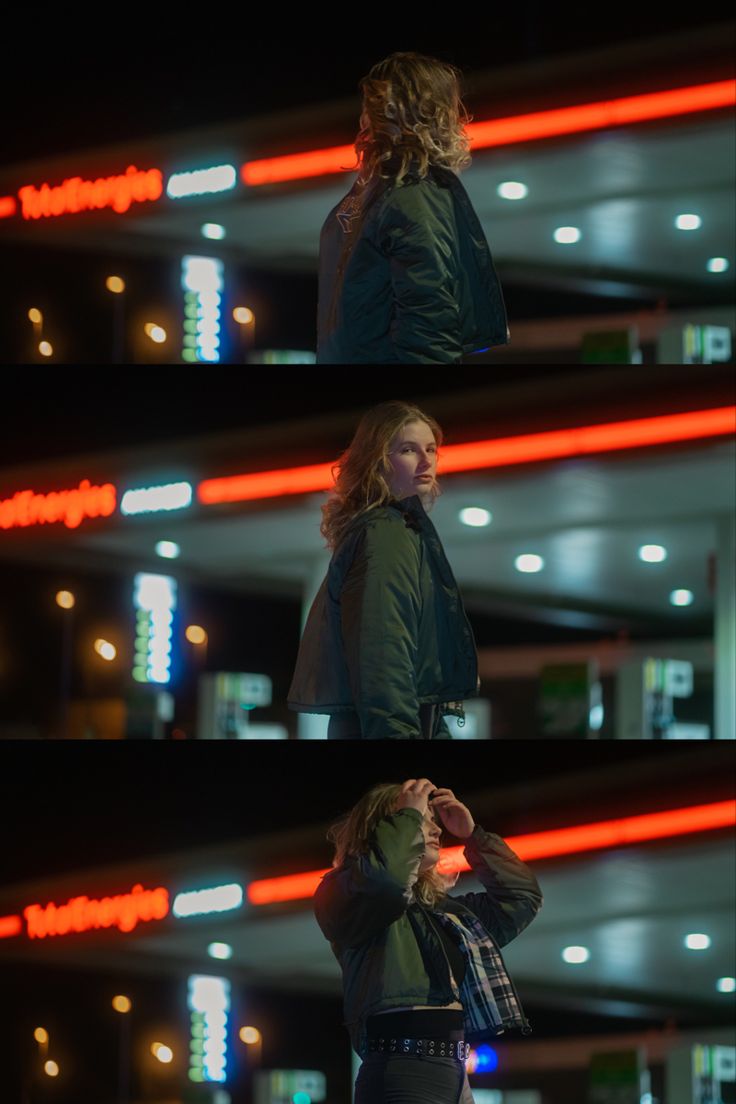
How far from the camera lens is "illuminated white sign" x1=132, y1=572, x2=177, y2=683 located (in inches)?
207

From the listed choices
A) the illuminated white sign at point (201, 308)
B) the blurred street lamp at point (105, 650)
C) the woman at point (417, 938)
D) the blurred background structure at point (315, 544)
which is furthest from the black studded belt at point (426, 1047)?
the illuminated white sign at point (201, 308)

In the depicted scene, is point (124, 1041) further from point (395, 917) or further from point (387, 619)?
point (387, 619)

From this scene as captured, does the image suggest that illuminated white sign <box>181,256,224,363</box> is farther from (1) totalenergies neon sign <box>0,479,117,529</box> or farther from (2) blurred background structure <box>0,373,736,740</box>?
(1) totalenergies neon sign <box>0,479,117,529</box>

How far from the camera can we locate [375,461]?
495cm

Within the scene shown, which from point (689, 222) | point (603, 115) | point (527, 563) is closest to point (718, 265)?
point (689, 222)

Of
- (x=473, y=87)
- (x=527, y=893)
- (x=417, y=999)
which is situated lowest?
(x=417, y=999)

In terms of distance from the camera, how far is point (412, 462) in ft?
16.3

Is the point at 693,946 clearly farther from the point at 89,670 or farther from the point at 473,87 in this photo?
the point at 473,87

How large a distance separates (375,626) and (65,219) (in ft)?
6.07

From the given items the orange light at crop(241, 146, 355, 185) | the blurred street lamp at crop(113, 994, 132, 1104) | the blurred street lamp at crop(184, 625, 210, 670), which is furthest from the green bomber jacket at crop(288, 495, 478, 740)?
the orange light at crop(241, 146, 355, 185)

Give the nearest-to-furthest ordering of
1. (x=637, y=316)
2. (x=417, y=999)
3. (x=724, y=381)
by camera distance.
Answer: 1. (x=417, y=999)
2. (x=724, y=381)
3. (x=637, y=316)

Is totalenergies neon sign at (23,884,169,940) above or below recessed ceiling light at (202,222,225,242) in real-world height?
below

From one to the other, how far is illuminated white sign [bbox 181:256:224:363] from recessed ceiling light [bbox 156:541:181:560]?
28.1 inches

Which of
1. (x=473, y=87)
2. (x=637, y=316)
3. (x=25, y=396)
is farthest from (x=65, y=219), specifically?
(x=637, y=316)
